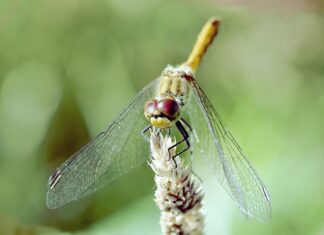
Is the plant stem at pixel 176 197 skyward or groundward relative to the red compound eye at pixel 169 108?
groundward

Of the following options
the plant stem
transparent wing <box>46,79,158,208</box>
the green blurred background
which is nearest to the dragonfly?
transparent wing <box>46,79,158,208</box>

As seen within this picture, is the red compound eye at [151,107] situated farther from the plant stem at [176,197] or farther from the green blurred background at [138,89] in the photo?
the green blurred background at [138,89]

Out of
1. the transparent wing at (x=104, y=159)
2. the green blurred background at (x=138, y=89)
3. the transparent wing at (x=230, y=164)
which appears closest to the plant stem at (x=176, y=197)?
the transparent wing at (x=230, y=164)

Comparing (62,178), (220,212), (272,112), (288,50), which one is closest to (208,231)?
(220,212)

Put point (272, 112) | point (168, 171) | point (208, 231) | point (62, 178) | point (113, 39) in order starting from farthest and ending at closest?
point (113, 39) → point (272, 112) → point (208, 231) → point (62, 178) → point (168, 171)

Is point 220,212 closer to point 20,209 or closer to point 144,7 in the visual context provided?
point 20,209

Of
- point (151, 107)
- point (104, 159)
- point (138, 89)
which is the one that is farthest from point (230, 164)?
point (138, 89)

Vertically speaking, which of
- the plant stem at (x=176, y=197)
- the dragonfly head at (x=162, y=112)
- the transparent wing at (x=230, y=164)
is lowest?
the plant stem at (x=176, y=197)
